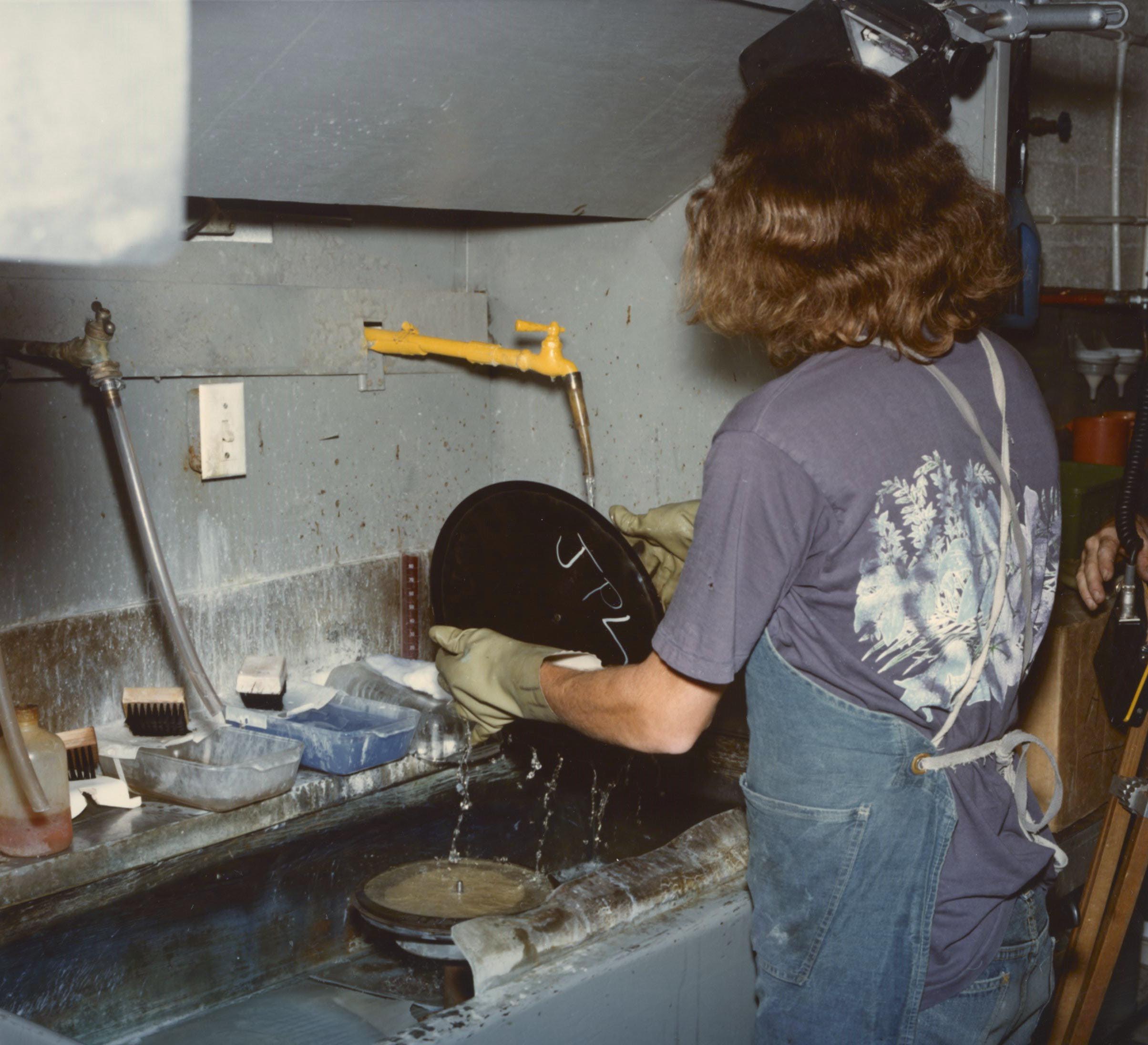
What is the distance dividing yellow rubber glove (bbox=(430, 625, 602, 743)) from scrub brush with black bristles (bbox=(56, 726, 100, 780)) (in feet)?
1.74

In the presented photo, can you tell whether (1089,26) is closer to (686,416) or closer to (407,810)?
(686,416)

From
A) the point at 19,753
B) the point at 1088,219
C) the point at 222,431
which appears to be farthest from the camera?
the point at 1088,219

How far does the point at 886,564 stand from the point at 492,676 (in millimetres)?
535

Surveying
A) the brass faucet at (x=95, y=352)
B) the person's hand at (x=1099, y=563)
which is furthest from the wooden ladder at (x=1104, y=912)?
the brass faucet at (x=95, y=352)

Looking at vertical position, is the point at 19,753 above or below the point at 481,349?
below

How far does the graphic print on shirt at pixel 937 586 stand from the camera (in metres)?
1.02

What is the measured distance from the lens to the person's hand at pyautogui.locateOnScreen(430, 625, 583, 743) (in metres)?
1.31

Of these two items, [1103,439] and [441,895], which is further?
[1103,439]

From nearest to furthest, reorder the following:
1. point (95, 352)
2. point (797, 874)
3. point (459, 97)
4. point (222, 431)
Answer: point (797, 874)
point (459, 97)
point (95, 352)
point (222, 431)

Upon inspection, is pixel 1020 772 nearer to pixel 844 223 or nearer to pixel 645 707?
pixel 645 707

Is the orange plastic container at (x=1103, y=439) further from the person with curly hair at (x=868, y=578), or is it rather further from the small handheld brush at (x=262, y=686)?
the small handheld brush at (x=262, y=686)

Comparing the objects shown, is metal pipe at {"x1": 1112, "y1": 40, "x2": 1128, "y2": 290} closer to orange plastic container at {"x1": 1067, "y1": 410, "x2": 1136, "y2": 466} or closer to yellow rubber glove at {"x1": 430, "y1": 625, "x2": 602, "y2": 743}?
orange plastic container at {"x1": 1067, "y1": 410, "x2": 1136, "y2": 466}

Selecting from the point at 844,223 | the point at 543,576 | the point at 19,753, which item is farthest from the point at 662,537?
the point at 19,753

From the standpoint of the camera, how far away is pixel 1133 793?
5.76 feet
